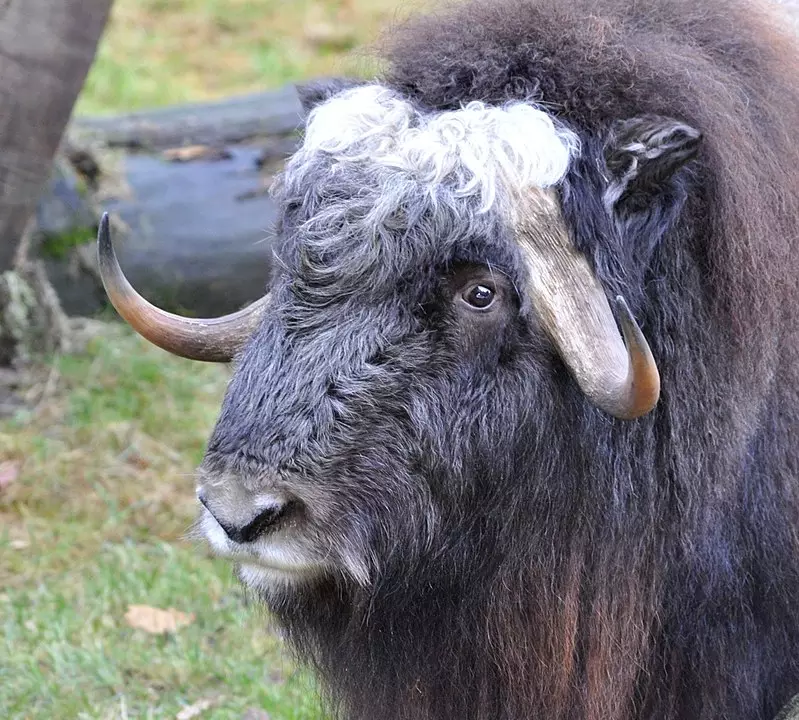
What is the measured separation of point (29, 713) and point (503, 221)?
168 centimetres

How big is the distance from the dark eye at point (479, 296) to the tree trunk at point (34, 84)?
185cm

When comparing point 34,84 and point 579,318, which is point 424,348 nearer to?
point 579,318

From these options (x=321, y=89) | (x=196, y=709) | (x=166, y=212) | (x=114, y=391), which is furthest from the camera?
(x=166, y=212)

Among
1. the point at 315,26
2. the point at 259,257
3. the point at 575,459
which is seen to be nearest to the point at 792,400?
the point at 575,459

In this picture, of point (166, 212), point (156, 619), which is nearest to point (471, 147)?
point (156, 619)

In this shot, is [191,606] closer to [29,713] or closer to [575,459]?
[29,713]

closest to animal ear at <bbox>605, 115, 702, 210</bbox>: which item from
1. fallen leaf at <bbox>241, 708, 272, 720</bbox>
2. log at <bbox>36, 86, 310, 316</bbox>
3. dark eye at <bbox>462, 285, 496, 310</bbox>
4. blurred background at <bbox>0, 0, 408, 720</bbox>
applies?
dark eye at <bbox>462, 285, 496, 310</bbox>

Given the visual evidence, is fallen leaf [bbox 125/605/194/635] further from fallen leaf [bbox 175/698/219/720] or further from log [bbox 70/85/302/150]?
log [bbox 70/85/302/150]

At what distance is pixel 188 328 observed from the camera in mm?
2414

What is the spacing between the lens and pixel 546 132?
205cm

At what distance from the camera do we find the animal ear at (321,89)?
2.33m

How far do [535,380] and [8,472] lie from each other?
252cm

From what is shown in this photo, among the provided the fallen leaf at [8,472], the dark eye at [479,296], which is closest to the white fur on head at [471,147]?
the dark eye at [479,296]

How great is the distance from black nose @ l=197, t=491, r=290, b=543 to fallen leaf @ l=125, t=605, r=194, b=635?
148cm
